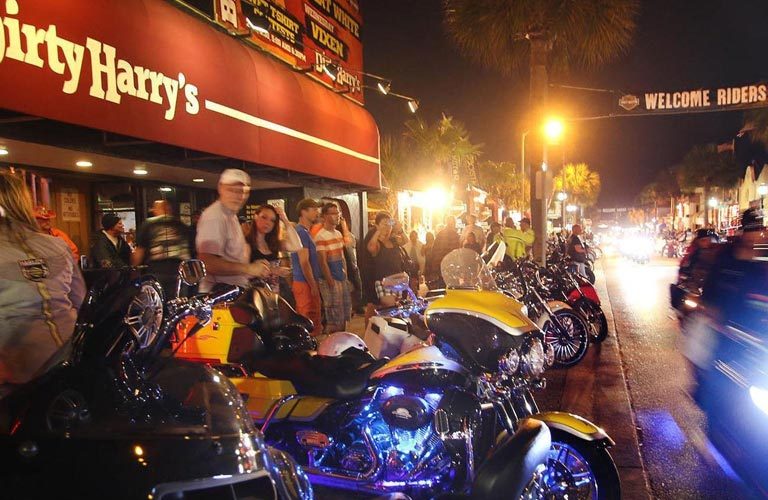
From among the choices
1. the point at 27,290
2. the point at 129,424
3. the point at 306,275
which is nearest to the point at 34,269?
the point at 27,290

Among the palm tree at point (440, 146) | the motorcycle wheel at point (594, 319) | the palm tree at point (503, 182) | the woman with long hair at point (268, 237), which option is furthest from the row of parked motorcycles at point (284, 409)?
the palm tree at point (503, 182)

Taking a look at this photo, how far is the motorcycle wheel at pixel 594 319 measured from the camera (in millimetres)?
8938

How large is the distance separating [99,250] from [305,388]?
4.67 meters

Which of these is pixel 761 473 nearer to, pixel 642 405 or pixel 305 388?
pixel 642 405

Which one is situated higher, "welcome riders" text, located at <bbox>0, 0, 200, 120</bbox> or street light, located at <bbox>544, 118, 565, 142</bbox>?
street light, located at <bbox>544, 118, 565, 142</bbox>

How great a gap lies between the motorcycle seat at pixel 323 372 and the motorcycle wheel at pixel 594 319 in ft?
19.3

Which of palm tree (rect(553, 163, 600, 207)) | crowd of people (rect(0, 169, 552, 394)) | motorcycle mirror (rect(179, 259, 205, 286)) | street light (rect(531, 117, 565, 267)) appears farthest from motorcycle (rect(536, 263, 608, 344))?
palm tree (rect(553, 163, 600, 207))

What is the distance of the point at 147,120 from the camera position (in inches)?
276

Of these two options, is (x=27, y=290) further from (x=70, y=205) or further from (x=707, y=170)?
(x=707, y=170)

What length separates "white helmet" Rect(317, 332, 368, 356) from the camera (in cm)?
397

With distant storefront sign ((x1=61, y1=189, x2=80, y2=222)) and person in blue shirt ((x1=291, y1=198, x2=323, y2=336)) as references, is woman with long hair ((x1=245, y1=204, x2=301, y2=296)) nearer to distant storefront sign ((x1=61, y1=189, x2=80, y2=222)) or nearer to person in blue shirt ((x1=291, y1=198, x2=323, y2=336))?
person in blue shirt ((x1=291, y1=198, x2=323, y2=336))

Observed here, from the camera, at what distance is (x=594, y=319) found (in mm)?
9102

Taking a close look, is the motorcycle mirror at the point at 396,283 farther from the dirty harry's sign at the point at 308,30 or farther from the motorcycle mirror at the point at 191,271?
the dirty harry's sign at the point at 308,30

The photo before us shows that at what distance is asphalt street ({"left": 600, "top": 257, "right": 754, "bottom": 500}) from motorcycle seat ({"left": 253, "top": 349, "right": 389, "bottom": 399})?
226 centimetres
